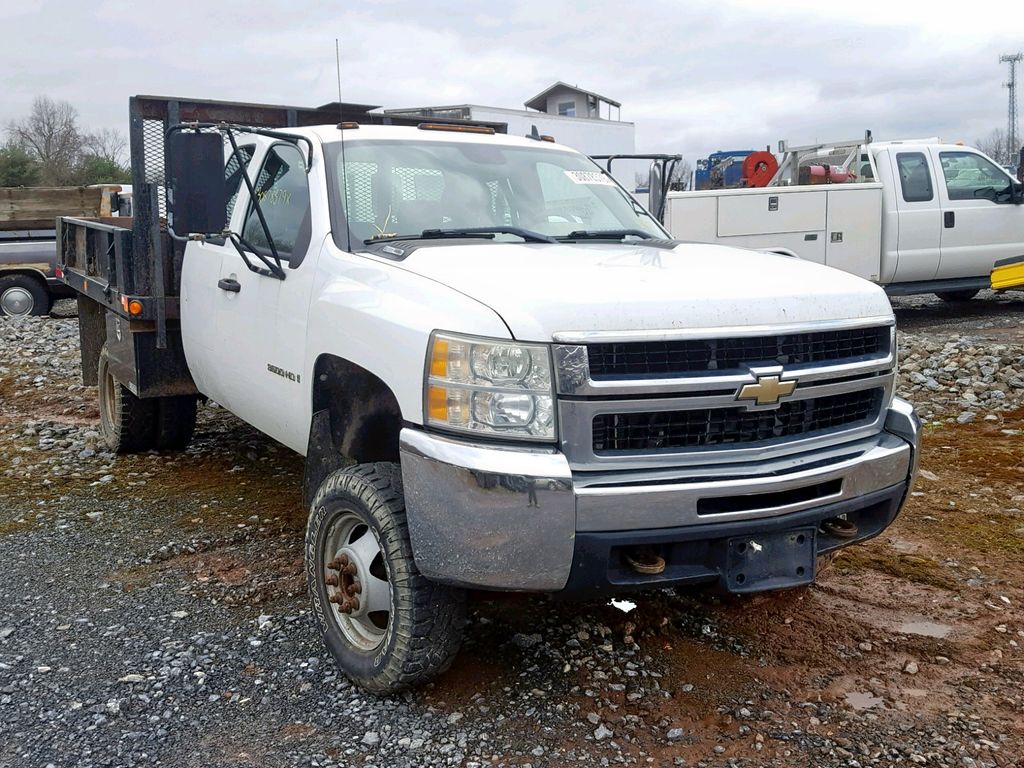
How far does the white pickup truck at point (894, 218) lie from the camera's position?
40.8ft

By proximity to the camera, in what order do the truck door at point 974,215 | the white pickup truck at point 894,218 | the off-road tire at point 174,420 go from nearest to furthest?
the off-road tire at point 174,420 → the white pickup truck at point 894,218 → the truck door at point 974,215

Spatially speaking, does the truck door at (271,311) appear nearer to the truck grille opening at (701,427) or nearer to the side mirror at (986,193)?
the truck grille opening at (701,427)

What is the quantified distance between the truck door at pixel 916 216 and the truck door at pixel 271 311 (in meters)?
9.80

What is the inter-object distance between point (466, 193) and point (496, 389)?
171cm

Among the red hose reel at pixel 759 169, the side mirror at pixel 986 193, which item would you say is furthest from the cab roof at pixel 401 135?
the red hose reel at pixel 759 169

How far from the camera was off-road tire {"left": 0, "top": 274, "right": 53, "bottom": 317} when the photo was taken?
55.6ft

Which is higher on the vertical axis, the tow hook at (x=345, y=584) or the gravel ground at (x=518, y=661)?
the tow hook at (x=345, y=584)

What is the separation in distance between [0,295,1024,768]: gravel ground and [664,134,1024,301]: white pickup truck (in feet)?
23.0

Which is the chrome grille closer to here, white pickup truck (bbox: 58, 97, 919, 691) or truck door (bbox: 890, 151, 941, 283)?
white pickup truck (bbox: 58, 97, 919, 691)

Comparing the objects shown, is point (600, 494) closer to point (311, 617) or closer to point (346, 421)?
point (346, 421)

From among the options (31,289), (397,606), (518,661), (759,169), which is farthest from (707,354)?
(31,289)

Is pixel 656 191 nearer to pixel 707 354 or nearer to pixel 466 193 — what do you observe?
pixel 466 193

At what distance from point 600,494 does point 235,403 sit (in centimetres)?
265

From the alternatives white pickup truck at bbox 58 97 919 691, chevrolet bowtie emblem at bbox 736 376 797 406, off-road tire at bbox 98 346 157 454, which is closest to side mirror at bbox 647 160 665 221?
white pickup truck at bbox 58 97 919 691
